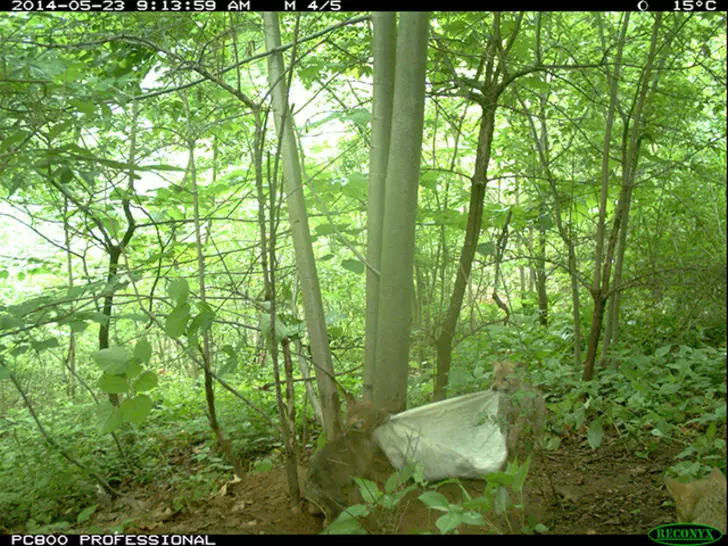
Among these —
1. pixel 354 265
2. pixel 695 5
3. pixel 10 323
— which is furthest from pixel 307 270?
pixel 695 5

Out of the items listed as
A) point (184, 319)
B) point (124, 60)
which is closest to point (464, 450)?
point (184, 319)

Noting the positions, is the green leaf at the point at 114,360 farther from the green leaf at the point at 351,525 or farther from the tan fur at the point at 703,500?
the tan fur at the point at 703,500

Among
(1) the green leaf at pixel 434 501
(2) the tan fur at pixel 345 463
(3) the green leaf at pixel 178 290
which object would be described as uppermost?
(3) the green leaf at pixel 178 290

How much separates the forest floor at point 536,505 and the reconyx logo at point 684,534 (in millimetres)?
110

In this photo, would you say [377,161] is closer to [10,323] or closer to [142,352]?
[142,352]

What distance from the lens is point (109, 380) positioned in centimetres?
203

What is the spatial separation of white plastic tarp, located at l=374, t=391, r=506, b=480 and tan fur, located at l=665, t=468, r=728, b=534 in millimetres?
631

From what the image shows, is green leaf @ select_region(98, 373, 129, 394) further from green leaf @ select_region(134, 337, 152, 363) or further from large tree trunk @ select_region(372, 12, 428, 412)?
large tree trunk @ select_region(372, 12, 428, 412)

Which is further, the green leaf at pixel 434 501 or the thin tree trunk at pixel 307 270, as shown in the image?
the thin tree trunk at pixel 307 270

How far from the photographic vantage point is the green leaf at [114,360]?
6.53 feet

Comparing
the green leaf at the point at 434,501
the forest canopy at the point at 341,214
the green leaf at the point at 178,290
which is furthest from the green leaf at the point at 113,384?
the green leaf at the point at 434,501

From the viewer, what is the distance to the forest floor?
2.11m

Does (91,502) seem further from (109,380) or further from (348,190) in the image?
(348,190)

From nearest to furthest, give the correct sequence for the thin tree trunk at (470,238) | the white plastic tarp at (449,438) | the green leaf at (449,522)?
the green leaf at (449,522) → the white plastic tarp at (449,438) → the thin tree trunk at (470,238)
